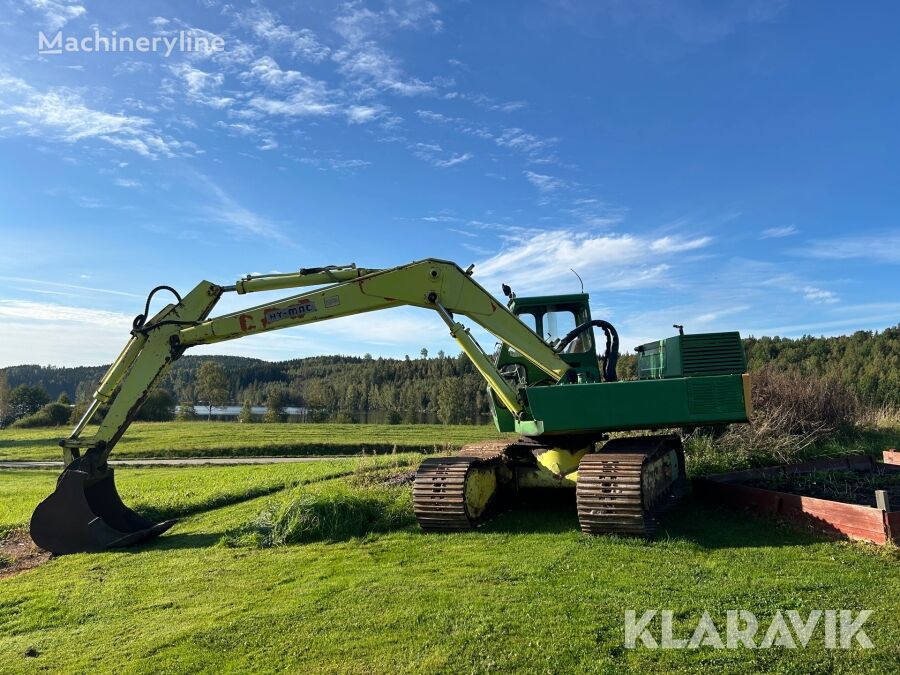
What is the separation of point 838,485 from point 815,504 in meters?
2.99

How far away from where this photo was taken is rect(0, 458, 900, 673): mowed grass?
461 centimetres

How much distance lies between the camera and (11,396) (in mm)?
69312

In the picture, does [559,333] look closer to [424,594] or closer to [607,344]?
[607,344]

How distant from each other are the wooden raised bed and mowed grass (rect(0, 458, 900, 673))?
30cm

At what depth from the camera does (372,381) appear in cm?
12462

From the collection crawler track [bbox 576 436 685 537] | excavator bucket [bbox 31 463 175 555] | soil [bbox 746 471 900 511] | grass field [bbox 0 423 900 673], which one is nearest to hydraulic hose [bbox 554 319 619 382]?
crawler track [bbox 576 436 685 537]

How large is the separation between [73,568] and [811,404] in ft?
60.6

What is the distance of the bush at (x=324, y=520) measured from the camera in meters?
Result: 9.28

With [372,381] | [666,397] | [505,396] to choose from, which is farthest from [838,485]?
[372,381]

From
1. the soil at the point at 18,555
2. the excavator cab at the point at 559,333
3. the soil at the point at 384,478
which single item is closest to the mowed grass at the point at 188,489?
the soil at the point at 18,555

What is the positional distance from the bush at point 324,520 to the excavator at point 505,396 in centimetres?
109

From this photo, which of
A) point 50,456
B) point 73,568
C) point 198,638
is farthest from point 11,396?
point 198,638

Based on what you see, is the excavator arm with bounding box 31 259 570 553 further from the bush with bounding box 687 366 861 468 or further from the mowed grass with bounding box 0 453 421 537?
the bush with bounding box 687 366 861 468

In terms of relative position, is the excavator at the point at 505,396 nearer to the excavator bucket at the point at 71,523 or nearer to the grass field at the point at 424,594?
the excavator bucket at the point at 71,523
